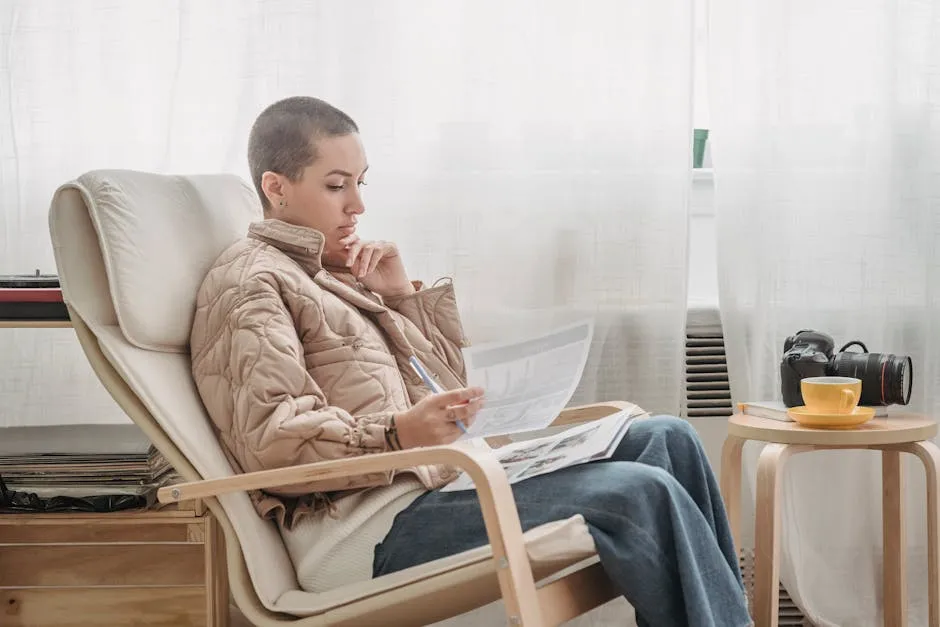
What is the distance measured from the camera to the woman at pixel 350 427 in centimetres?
132

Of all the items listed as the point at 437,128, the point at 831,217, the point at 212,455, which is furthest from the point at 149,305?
the point at 831,217

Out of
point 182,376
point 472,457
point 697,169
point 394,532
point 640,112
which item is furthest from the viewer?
point 697,169

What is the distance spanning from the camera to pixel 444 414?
1.38 meters

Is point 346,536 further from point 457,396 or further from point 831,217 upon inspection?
point 831,217

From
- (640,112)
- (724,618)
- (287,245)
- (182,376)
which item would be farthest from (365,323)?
(640,112)

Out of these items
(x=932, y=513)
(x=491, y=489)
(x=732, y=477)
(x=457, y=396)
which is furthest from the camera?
(x=732, y=477)

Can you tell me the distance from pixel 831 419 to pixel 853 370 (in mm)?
149

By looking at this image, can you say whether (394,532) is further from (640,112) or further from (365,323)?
(640,112)

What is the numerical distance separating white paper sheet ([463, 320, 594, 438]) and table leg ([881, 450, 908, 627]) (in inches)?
33.7

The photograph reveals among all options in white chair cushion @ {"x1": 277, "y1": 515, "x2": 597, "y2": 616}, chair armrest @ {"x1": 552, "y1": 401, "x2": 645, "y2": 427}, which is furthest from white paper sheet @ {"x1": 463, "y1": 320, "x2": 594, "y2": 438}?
chair armrest @ {"x1": 552, "y1": 401, "x2": 645, "y2": 427}

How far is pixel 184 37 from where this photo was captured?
2.13 meters

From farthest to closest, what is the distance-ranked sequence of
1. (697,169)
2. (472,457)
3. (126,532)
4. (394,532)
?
1. (697,169)
2. (126,532)
3. (394,532)
4. (472,457)

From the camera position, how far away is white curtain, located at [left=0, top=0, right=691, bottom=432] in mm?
2121

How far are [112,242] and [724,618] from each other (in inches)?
37.8
